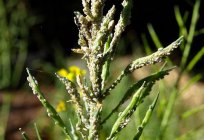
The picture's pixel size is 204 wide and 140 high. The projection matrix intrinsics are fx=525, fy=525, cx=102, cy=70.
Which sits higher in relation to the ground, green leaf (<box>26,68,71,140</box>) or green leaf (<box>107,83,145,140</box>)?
green leaf (<box>26,68,71,140</box>)

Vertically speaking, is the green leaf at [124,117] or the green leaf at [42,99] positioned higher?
the green leaf at [42,99]

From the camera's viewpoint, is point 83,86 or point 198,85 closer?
point 83,86

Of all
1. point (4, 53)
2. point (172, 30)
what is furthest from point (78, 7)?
point (4, 53)

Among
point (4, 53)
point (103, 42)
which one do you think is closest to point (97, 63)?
point (103, 42)

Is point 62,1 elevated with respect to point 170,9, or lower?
elevated

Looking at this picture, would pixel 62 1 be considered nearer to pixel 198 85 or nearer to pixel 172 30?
pixel 172 30

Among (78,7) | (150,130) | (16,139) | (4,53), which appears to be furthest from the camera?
(78,7)

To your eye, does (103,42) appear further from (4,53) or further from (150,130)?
(150,130)

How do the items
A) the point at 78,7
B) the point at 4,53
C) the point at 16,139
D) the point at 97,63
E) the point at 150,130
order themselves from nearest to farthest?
the point at 97,63
the point at 4,53
the point at 150,130
the point at 16,139
the point at 78,7

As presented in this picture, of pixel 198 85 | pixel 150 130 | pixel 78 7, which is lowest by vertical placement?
pixel 150 130
